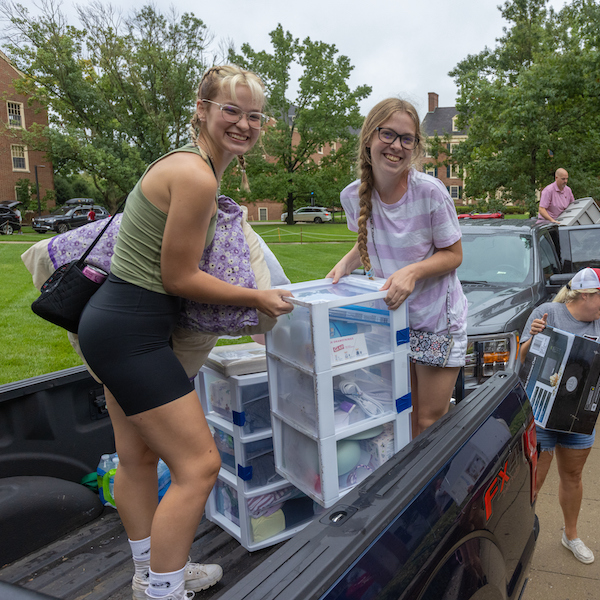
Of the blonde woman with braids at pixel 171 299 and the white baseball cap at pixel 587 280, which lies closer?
the blonde woman with braids at pixel 171 299

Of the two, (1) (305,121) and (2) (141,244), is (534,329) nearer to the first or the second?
(2) (141,244)

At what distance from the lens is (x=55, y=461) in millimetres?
2400

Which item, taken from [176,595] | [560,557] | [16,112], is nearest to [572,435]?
[560,557]

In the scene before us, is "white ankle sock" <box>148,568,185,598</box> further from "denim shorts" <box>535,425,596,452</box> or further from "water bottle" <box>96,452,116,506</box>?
Answer: "denim shorts" <box>535,425,596,452</box>

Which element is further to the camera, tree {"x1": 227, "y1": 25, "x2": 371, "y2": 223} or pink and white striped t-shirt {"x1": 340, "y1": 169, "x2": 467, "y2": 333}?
tree {"x1": 227, "y1": 25, "x2": 371, "y2": 223}

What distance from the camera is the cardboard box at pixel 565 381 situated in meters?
2.44

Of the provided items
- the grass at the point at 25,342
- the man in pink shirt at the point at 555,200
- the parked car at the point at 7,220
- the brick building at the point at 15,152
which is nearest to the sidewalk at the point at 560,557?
the grass at the point at 25,342

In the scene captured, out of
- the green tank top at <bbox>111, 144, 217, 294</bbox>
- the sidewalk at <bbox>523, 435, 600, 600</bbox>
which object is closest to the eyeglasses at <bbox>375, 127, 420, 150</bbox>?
the green tank top at <bbox>111, 144, 217, 294</bbox>

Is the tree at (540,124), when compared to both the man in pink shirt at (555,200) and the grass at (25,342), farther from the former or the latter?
the grass at (25,342)

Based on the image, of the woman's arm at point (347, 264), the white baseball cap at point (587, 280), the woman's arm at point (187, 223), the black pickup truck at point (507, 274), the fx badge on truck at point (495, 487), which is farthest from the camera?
the black pickup truck at point (507, 274)

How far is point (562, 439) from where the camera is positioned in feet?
8.96

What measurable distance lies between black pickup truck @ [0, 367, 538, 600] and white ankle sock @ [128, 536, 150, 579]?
231 mm

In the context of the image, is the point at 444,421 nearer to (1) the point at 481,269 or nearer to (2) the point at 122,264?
(2) the point at 122,264

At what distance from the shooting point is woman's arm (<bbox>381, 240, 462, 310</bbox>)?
6.30 ft
